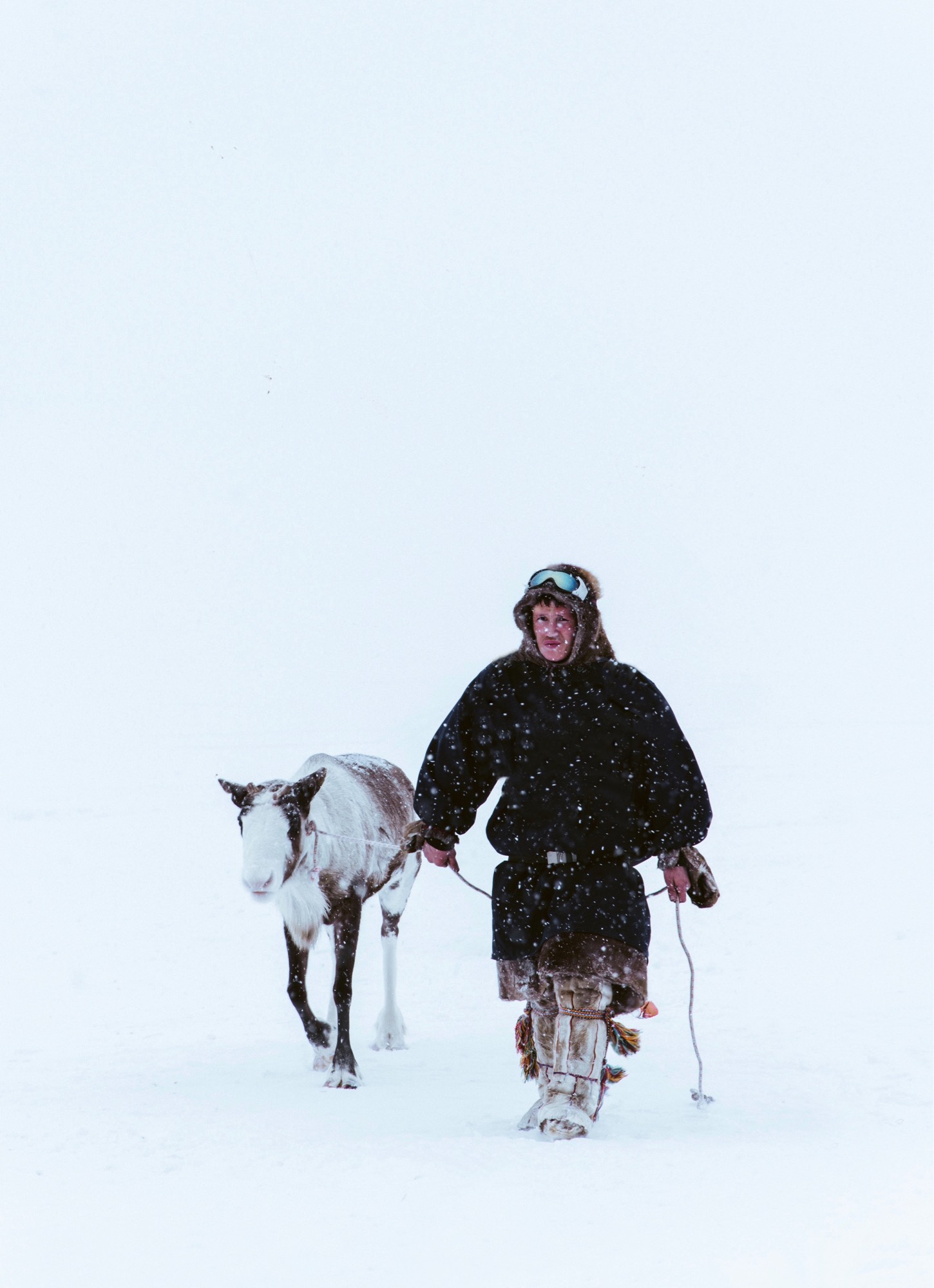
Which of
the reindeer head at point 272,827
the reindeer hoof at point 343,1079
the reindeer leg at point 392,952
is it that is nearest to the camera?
the reindeer head at point 272,827

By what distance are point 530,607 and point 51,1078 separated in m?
3.01

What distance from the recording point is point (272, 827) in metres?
5.26

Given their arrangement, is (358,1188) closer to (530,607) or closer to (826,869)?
(530,607)

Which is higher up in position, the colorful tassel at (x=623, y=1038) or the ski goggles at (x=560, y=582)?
the ski goggles at (x=560, y=582)

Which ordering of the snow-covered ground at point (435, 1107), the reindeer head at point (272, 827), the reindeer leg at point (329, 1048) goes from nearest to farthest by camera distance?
the snow-covered ground at point (435, 1107) → the reindeer head at point (272, 827) → the reindeer leg at point (329, 1048)

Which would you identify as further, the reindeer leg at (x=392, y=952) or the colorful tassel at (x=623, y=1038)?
the reindeer leg at (x=392, y=952)

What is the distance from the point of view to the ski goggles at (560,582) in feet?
15.6

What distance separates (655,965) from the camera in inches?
→ 343

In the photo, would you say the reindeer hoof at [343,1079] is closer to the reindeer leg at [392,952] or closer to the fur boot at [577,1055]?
the reindeer leg at [392,952]

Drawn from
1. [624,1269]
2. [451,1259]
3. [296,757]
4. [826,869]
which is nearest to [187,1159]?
[451,1259]

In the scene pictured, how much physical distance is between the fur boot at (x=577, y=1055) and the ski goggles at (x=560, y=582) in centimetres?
142

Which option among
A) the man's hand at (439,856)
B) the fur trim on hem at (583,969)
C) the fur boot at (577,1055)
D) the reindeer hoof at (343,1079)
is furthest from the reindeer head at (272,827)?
the fur boot at (577,1055)

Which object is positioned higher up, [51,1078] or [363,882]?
[363,882]

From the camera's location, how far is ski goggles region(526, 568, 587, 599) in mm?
4770
